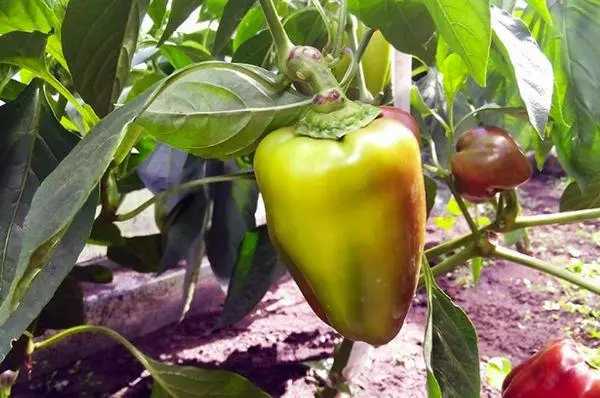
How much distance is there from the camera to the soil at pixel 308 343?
92 centimetres

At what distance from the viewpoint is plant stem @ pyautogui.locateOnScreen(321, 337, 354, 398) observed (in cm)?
70

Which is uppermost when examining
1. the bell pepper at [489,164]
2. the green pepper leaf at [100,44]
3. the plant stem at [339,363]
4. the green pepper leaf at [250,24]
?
the green pepper leaf at [100,44]

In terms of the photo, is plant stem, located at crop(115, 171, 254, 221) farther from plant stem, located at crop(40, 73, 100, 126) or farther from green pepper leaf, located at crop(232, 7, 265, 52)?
green pepper leaf, located at crop(232, 7, 265, 52)

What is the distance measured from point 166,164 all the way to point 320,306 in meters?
0.33

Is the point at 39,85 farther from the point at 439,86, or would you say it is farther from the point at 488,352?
the point at 488,352

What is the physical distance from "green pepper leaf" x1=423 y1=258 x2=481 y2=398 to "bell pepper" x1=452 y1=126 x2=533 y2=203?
6.1 inches

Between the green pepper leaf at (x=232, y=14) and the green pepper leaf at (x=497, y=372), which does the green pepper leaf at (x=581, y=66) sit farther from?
the green pepper leaf at (x=497, y=372)

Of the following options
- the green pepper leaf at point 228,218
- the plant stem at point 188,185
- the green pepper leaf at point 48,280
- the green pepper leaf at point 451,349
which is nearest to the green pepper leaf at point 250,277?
the green pepper leaf at point 228,218

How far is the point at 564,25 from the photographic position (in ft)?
1.66

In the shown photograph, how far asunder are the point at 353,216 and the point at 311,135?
56 millimetres

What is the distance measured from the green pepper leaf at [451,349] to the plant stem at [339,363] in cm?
18

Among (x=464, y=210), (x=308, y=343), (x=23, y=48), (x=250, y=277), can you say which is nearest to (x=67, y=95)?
(x=23, y=48)

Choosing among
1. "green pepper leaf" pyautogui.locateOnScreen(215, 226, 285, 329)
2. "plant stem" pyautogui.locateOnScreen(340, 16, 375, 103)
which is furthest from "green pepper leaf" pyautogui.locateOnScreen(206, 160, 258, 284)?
"plant stem" pyautogui.locateOnScreen(340, 16, 375, 103)

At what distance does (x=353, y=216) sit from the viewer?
0.37 m
